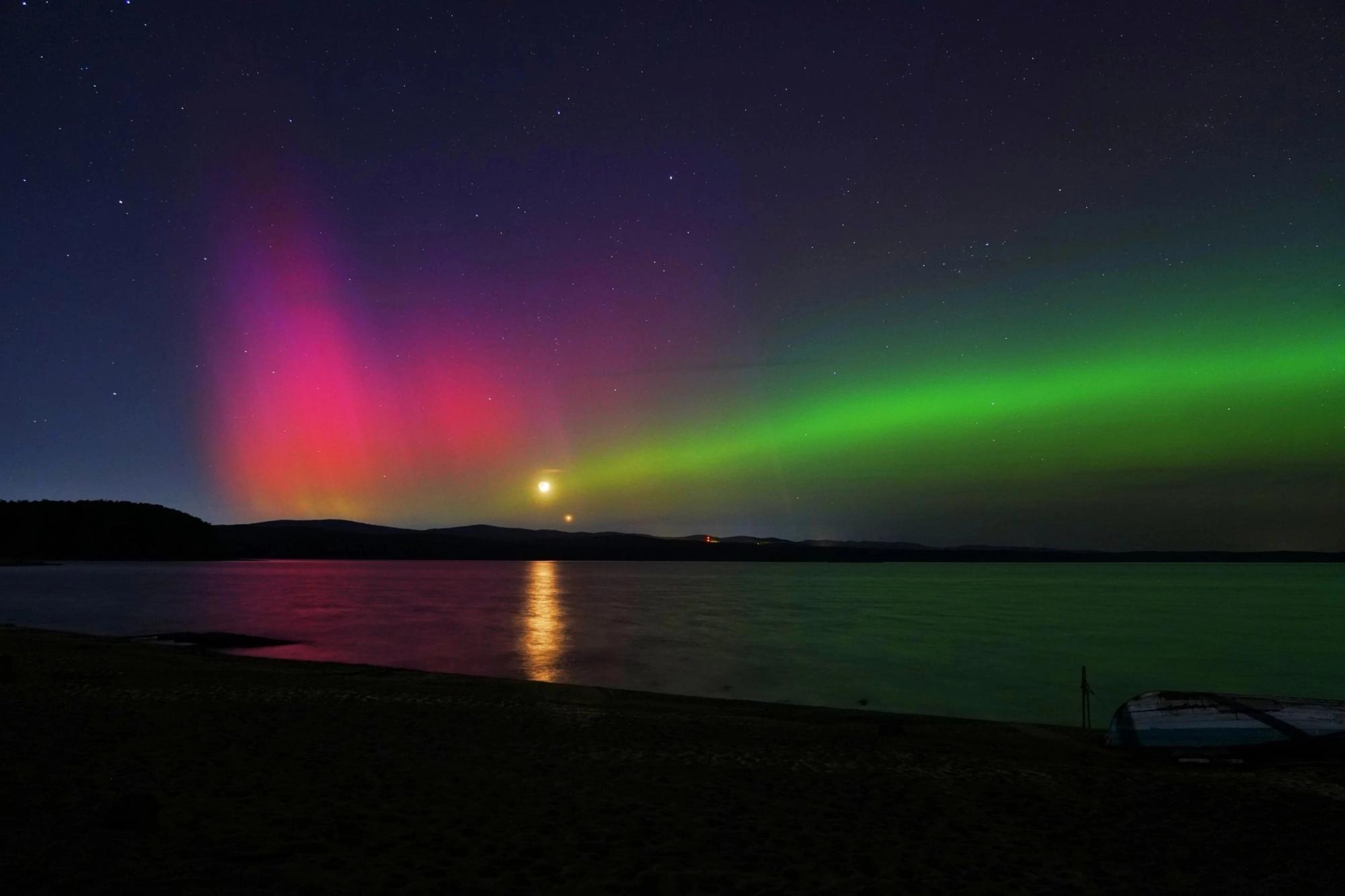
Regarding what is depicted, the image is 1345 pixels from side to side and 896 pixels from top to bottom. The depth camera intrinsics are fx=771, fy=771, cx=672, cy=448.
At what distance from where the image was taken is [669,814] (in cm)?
937

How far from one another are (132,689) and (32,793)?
11563 millimetres

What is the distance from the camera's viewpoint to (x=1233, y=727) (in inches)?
688

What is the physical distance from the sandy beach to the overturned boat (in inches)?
41.2

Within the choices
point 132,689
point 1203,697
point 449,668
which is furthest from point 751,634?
point 132,689

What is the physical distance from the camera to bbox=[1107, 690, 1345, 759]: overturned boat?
16.0 metres

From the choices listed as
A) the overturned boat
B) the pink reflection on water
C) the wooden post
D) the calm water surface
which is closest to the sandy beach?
the overturned boat

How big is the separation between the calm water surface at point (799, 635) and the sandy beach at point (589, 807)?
15748 millimetres

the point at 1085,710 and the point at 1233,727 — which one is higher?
the point at 1233,727

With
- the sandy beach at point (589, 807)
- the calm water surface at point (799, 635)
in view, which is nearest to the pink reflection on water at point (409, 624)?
the calm water surface at point (799, 635)

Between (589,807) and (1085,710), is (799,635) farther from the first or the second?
(589,807)

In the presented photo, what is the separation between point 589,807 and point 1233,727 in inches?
629

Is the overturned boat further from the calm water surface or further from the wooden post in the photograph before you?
the calm water surface

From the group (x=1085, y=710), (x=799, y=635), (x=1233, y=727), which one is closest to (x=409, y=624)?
(x=799, y=635)

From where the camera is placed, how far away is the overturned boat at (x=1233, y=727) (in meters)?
16.0
